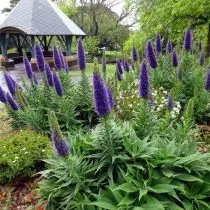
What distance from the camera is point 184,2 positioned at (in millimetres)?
12781

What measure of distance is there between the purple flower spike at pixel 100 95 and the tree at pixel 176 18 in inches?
407

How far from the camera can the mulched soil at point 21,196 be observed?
4.86 metres

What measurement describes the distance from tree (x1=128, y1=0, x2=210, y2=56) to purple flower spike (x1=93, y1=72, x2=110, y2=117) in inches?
407

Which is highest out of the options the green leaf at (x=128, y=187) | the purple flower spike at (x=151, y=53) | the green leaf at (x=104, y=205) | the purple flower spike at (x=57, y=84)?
the purple flower spike at (x=151, y=53)

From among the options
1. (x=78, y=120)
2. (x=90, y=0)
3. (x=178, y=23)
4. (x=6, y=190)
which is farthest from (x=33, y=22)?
(x=6, y=190)

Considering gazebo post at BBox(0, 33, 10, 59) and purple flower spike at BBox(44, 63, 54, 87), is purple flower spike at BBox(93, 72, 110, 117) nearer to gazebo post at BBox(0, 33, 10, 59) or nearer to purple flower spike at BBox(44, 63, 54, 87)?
purple flower spike at BBox(44, 63, 54, 87)

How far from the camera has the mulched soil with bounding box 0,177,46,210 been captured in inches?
191

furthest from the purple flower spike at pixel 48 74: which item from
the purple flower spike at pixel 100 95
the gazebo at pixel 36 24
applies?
the gazebo at pixel 36 24

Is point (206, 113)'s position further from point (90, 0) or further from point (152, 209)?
point (90, 0)

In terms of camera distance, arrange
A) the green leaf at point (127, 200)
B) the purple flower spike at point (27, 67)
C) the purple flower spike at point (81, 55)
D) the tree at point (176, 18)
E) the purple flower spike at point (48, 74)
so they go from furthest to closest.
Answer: the tree at point (176, 18) → the purple flower spike at point (27, 67) → the purple flower spike at point (48, 74) → the purple flower spike at point (81, 55) → the green leaf at point (127, 200)

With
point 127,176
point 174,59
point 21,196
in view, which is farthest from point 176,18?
point 127,176

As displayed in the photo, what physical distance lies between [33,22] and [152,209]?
2311 cm

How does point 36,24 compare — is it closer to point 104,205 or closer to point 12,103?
point 12,103

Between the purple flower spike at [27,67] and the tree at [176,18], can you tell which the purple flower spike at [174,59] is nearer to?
the purple flower spike at [27,67]
